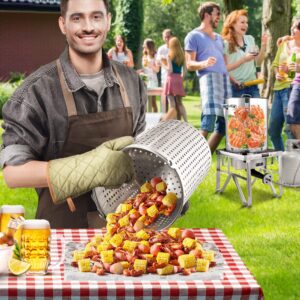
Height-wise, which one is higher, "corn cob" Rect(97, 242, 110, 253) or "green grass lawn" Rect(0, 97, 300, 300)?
"corn cob" Rect(97, 242, 110, 253)

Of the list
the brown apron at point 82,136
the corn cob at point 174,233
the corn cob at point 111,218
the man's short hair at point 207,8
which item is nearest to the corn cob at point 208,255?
the corn cob at point 174,233

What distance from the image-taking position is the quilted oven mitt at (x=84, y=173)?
318cm

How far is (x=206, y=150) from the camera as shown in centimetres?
348

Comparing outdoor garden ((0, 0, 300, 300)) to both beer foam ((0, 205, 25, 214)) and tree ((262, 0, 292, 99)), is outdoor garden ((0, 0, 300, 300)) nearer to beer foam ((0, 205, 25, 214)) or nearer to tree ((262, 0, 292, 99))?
beer foam ((0, 205, 25, 214))

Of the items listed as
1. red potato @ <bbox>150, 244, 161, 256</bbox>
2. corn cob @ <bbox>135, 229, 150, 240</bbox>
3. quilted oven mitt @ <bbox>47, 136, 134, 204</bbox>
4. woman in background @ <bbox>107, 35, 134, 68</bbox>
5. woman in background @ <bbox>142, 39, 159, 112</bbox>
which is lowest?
woman in background @ <bbox>142, 39, 159, 112</bbox>

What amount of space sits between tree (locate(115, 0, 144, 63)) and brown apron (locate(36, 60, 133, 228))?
26.3 meters

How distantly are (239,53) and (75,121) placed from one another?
5.81m

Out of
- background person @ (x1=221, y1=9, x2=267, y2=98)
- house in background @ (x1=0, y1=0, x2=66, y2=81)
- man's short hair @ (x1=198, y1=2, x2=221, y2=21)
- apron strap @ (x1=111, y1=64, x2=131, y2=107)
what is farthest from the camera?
house in background @ (x1=0, y1=0, x2=66, y2=81)

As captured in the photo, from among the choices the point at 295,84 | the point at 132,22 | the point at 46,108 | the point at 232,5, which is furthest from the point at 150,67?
the point at 132,22

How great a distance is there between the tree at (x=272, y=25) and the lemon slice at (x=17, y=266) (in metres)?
10.7

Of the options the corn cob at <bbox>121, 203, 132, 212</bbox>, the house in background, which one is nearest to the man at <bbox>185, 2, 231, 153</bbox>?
the corn cob at <bbox>121, 203, 132, 212</bbox>

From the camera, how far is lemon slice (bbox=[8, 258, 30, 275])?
9.27ft

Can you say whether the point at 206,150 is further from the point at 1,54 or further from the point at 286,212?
the point at 1,54

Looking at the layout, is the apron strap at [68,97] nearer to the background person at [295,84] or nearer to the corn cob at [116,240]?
the corn cob at [116,240]
